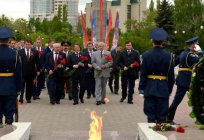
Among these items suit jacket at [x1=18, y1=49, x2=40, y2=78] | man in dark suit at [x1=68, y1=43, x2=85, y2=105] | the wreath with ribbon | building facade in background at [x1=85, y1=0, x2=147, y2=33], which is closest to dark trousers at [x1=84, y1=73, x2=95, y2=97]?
man in dark suit at [x1=68, y1=43, x2=85, y2=105]

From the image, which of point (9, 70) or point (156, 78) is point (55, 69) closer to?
point (9, 70)

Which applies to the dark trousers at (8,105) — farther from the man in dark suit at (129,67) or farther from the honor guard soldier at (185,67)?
the man in dark suit at (129,67)

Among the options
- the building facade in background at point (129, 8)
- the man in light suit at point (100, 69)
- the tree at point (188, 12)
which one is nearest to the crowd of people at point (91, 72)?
the man in light suit at point (100, 69)

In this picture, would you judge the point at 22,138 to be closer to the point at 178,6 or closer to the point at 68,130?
the point at 68,130

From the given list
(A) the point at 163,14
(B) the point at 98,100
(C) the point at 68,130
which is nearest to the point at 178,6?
(A) the point at 163,14

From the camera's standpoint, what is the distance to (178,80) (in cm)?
1091

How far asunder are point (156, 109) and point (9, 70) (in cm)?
274

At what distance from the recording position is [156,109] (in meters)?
9.48

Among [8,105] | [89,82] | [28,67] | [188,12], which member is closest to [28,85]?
[28,67]

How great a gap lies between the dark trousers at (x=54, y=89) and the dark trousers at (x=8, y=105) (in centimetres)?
619

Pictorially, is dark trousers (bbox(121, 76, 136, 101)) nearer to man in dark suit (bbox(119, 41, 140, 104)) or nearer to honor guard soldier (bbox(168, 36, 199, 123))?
man in dark suit (bbox(119, 41, 140, 104))

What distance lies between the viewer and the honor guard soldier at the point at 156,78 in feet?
30.5

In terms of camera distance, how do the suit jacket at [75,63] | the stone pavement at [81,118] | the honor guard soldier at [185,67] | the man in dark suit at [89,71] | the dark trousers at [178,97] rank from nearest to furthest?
the stone pavement at [81,118], the honor guard soldier at [185,67], the dark trousers at [178,97], the suit jacket at [75,63], the man in dark suit at [89,71]

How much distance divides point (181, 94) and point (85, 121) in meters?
2.45
